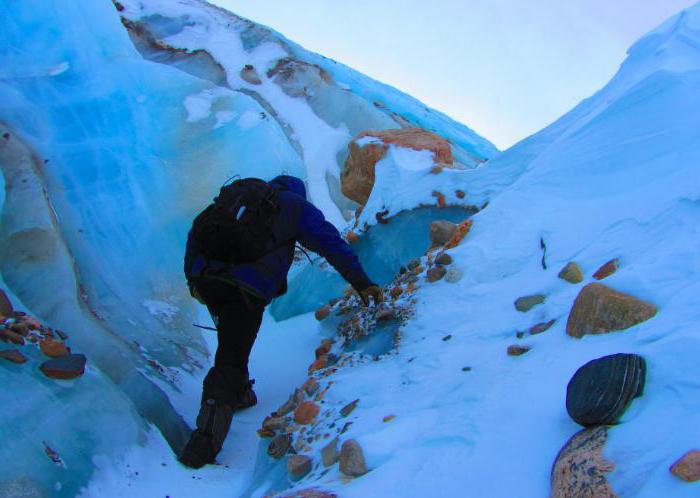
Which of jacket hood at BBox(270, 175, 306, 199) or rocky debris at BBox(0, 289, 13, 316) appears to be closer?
rocky debris at BBox(0, 289, 13, 316)

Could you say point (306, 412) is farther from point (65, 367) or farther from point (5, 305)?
point (5, 305)

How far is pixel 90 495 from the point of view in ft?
6.78

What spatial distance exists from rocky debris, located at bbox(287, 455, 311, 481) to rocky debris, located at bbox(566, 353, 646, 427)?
914 mm

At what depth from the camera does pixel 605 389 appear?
1.47 meters

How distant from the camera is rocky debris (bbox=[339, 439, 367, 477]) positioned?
182 cm

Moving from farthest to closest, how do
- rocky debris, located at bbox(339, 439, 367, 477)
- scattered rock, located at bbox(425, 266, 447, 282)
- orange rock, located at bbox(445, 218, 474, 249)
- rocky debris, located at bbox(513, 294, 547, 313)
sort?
orange rock, located at bbox(445, 218, 474, 249) < scattered rock, located at bbox(425, 266, 447, 282) < rocky debris, located at bbox(513, 294, 547, 313) < rocky debris, located at bbox(339, 439, 367, 477)

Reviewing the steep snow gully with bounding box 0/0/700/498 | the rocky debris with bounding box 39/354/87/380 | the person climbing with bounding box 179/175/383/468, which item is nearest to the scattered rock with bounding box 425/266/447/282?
the steep snow gully with bounding box 0/0/700/498

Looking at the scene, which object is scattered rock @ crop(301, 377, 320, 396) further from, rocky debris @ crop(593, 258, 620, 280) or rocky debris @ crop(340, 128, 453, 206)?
rocky debris @ crop(340, 128, 453, 206)

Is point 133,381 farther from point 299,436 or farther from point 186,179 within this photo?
point 186,179

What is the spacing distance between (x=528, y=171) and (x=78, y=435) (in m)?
2.65

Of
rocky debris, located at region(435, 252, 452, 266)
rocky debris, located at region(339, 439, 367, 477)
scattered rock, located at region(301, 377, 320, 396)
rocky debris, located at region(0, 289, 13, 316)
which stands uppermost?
rocky debris, located at region(435, 252, 452, 266)

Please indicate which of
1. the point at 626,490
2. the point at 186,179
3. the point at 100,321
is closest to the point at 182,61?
the point at 186,179

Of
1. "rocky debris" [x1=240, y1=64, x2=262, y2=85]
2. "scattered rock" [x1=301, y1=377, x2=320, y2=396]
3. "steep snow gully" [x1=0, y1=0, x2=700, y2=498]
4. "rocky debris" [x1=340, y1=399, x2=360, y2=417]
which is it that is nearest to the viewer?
"steep snow gully" [x1=0, y1=0, x2=700, y2=498]

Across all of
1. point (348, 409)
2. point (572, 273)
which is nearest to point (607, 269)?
point (572, 273)
